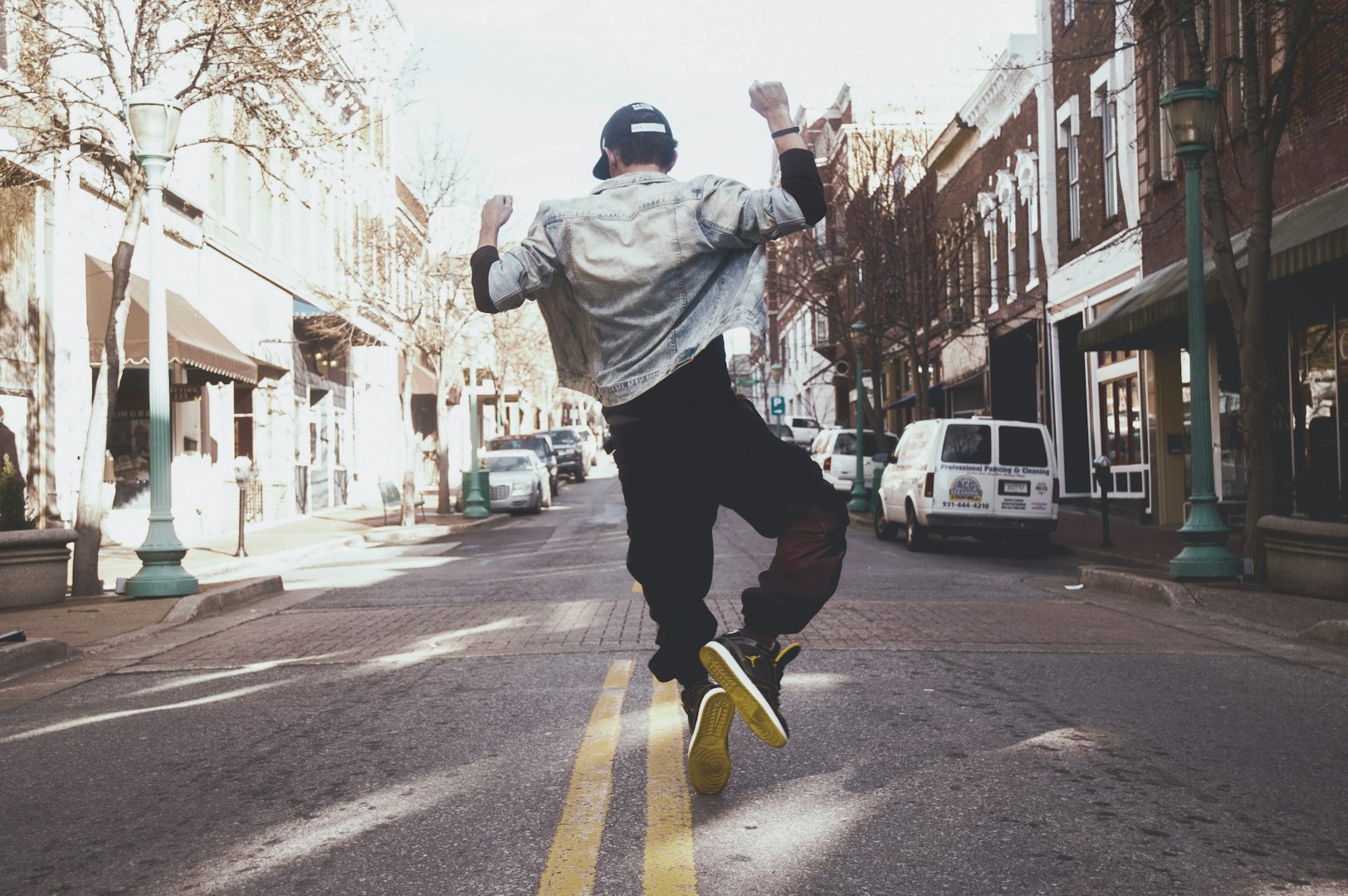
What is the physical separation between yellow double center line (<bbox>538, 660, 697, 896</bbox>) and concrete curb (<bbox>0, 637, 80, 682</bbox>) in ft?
13.2

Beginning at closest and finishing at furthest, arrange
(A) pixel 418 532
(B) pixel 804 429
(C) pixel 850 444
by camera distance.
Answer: (A) pixel 418 532, (C) pixel 850 444, (B) pixel 804 429

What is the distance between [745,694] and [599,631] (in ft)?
15.3

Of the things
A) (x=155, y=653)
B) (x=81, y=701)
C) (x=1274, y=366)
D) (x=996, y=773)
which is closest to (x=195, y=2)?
(x=155, y=653)

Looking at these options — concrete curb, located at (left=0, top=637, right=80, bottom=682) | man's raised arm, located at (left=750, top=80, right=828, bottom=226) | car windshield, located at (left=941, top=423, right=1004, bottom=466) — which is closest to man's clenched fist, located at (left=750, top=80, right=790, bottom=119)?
man's raised arm, located at (left=750, top=80, right=828, bottom=226)

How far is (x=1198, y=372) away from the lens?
11.6 meters

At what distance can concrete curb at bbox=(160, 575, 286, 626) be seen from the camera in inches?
417

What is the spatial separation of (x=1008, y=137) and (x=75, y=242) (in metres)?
19.4

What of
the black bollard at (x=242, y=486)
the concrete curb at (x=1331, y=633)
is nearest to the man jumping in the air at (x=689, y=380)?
the concrete curb at (x=1331, y=633)

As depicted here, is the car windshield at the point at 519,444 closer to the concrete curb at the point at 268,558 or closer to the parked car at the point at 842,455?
the parked car at the point at 842,455

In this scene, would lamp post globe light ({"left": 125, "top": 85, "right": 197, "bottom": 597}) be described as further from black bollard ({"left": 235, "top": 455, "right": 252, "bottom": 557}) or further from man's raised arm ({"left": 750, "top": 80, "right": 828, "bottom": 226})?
man's raised arm ({"left": 750, "top": 80, "right": 828, "bottom": 226})

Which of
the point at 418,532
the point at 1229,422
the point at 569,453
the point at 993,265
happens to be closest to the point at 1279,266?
the point at 1229,422

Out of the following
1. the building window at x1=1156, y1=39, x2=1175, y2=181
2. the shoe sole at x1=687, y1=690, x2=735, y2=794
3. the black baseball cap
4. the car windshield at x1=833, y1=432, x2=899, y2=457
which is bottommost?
the shoe sole at x1=687, y1=690, x2=735, y2=794

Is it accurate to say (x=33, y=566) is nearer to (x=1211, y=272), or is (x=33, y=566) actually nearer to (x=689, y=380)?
(x=689, y=380)

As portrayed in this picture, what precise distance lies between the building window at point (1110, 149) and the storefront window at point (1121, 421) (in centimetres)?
298
